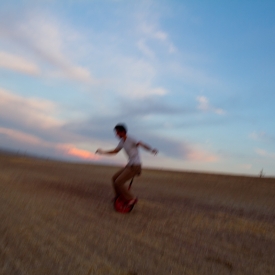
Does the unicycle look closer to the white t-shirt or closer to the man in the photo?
the man

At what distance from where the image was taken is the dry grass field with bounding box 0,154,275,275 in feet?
14.4

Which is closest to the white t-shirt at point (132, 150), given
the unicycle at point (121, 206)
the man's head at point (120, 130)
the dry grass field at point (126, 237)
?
the man's head at point (120, 130)

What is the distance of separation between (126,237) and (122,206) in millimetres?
2285

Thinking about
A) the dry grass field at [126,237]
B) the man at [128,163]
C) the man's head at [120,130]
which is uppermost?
the man's head at [120,130]

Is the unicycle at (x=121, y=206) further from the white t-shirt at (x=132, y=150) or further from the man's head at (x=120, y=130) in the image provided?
the man's head at (x=120, y=130)

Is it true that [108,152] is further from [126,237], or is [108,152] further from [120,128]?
[126,237]

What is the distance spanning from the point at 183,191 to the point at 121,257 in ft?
29.7

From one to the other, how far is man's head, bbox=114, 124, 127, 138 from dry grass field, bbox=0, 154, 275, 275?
6.26 feet

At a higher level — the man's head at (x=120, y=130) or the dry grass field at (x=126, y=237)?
the man's head at (x=120, y=130)

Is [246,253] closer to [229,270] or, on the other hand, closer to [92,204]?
[229,270]

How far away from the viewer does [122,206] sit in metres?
8.05

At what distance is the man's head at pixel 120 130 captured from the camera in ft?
26.3

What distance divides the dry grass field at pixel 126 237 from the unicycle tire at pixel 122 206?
0.51 ft

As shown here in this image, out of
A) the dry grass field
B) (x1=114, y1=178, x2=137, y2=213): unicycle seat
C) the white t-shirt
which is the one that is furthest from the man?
the dry grass field
